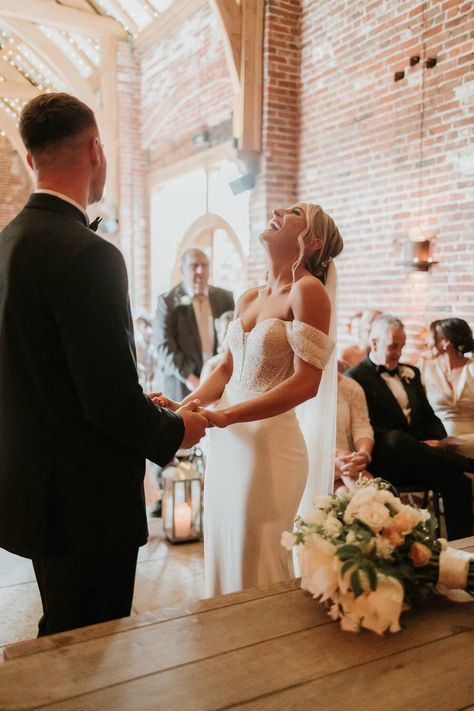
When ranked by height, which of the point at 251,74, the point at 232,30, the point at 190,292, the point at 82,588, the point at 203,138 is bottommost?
the point at 82,588

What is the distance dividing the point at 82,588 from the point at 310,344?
1.07 metres

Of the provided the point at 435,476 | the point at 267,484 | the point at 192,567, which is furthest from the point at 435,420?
the point at 267,484

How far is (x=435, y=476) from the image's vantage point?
147 inches

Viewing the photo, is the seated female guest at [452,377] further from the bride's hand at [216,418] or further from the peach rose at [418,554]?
the peach rose at [418,554]

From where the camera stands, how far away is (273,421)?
2.37 metres

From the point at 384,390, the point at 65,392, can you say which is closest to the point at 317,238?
the point at 65,392

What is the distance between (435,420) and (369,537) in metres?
2.72

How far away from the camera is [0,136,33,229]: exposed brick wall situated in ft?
49.9

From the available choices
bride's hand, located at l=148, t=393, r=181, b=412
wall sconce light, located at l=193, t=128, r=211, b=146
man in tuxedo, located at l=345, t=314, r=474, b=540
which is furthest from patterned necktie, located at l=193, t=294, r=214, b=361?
wall sconce light, located at l=193, t=128, r=211, b=146

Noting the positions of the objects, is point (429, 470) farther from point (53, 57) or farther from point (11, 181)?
point (11, 181)

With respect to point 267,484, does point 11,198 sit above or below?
above

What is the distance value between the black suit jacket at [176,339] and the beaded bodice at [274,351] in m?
2.34

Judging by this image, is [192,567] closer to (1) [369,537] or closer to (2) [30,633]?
(2) [30,633]

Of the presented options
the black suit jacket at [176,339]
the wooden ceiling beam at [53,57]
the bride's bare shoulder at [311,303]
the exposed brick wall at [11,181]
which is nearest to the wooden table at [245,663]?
the bride's bare shoulder at [311,303]
